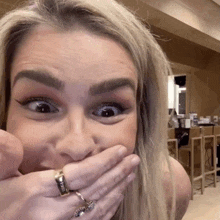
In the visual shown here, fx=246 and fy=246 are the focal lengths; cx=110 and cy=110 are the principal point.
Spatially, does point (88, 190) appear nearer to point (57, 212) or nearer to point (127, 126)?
point (57, 212)

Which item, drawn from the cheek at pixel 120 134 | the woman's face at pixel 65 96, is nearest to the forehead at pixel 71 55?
the woman's face at pixel 65 96

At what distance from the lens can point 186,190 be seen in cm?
95

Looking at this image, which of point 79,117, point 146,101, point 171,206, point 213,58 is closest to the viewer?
point 79,117

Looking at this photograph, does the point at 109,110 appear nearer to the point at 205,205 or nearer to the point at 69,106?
the point at 69,106

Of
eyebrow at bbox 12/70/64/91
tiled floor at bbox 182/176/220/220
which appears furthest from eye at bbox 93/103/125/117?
tiled floor at bbox 182/176/220/220

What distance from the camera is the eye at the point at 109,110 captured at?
1.95 feet

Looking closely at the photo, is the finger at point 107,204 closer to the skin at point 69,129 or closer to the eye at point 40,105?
the skin at point 69,129

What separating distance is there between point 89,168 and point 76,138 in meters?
0.07

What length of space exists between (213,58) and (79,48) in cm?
655

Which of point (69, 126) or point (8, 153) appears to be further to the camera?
point (69, 126)

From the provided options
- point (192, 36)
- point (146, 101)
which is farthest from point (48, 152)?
point (192, 36)

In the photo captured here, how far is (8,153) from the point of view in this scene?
425mm

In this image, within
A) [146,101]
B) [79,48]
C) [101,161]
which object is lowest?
[101,161]

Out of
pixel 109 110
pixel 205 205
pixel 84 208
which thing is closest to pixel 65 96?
pixel 109 110
